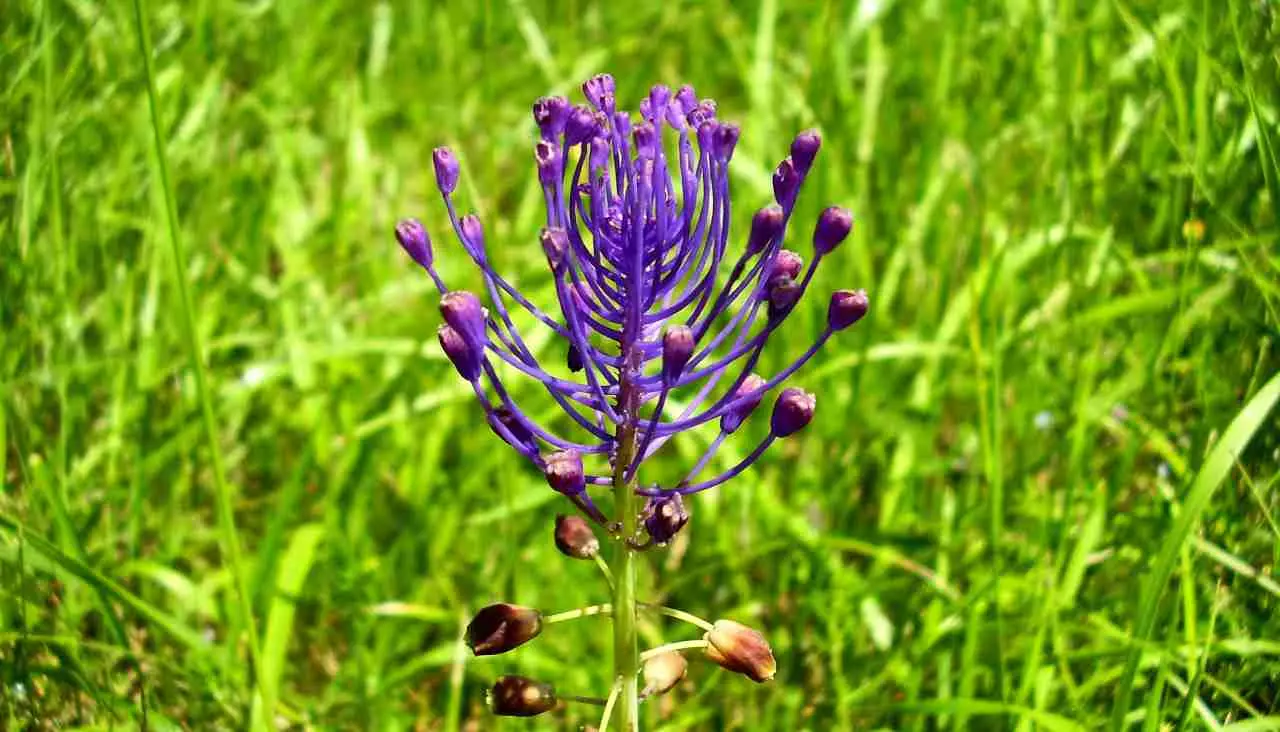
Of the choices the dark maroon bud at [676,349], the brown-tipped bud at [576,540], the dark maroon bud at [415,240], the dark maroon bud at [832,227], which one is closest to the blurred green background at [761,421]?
the dark maroon bud at [415,240]

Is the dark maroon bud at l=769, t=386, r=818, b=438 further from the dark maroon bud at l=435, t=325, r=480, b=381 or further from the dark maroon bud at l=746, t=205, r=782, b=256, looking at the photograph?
the dark maroon bud at l=435, t=325, r=480, b=381

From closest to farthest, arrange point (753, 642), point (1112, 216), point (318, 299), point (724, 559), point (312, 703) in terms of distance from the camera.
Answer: point (753, 642), point (312, 703), point (724, 559), point (1112, 216), point (318, 299)

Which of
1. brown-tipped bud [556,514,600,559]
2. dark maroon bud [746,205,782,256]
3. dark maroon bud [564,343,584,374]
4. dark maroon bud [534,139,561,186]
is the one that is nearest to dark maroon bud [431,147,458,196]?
dark maroon bud [534,139,561,186]

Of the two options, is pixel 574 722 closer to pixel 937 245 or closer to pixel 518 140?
pixel 937 245

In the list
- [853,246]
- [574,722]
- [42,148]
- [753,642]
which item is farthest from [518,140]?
[753,642]

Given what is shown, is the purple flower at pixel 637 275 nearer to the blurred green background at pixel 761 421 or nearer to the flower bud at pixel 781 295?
the flower bud at pixel 781 295
